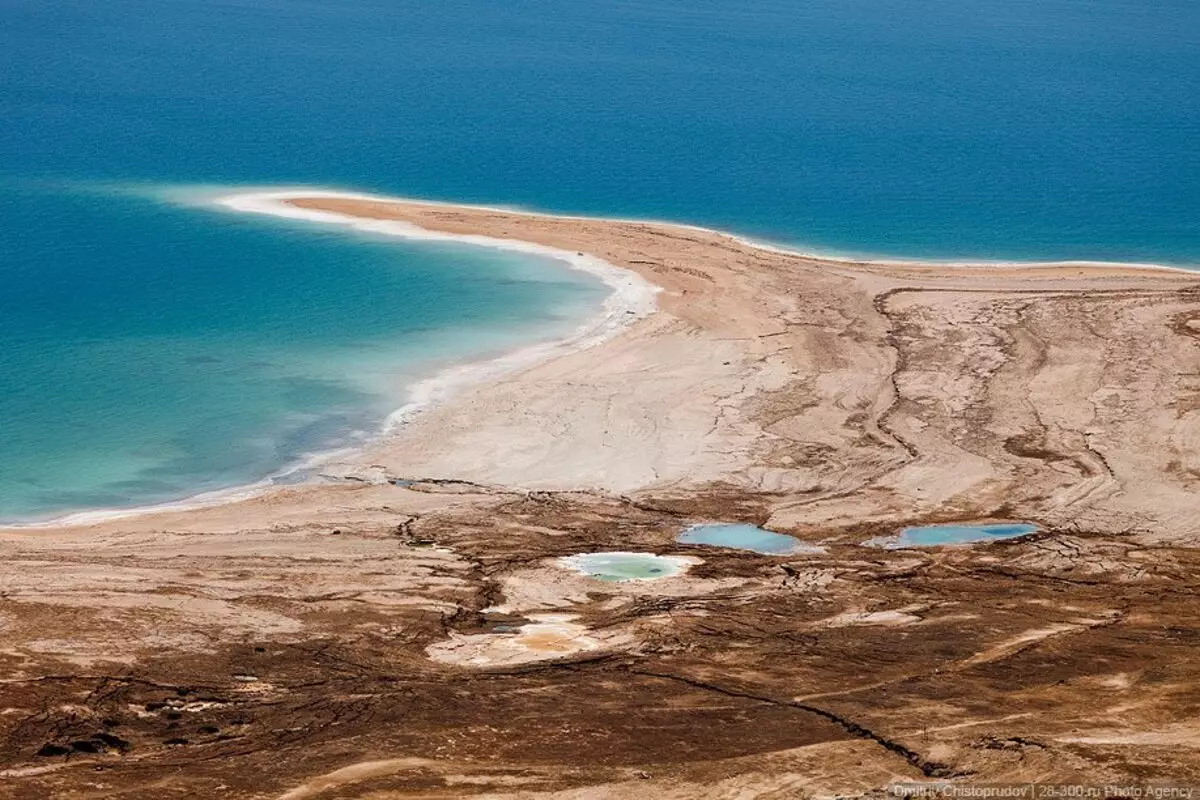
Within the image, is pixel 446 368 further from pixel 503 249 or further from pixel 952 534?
pixel 952 534

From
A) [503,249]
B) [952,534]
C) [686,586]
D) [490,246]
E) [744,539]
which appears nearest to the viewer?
[686,586]

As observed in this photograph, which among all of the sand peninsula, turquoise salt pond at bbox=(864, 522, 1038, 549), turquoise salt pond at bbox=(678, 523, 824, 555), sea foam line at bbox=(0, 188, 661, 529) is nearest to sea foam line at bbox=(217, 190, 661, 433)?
sea foam line at bbox=(0, 188, 661, 529)

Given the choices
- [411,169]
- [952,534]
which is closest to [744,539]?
[952,534]

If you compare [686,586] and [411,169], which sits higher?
[411,169]

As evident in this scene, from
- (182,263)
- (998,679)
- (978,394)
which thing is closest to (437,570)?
(998,679)

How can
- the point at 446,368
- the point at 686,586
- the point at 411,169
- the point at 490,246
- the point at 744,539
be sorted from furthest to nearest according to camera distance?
the point at 411,169 < the point at 490,246 < the point at 446,368 < the point at 744,539 < the point at 686,586

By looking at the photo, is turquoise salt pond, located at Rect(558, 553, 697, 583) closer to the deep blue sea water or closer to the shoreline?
the shoreline
